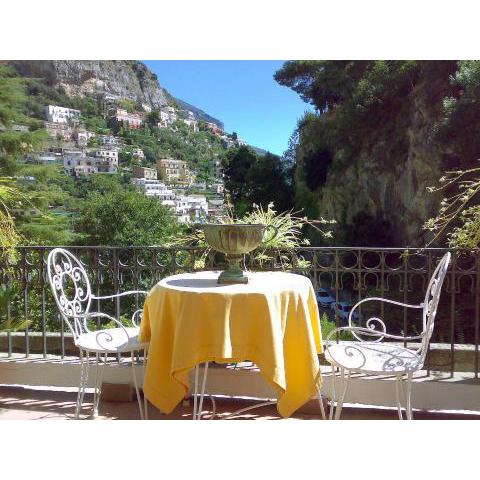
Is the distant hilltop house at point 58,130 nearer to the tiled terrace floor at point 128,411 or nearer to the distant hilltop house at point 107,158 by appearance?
the distant hilltop house at point 107,158

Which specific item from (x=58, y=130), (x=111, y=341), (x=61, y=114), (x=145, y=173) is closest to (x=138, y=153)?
(x=145, y=173)

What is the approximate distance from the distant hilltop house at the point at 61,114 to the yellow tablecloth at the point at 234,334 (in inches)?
710

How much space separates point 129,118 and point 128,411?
17.2 m

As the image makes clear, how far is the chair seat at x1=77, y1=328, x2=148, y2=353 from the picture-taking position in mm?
2389

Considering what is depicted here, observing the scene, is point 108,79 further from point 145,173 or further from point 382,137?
point 382,137

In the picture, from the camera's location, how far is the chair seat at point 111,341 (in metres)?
2.39

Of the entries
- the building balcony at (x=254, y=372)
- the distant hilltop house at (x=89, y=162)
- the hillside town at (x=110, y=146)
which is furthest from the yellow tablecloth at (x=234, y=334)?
the distant hilltop house at (x=89, y=162)

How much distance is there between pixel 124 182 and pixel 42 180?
3.12 metres

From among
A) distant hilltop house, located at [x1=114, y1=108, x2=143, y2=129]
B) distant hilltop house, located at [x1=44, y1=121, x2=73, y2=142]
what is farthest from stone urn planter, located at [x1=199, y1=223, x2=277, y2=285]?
distant hilltop house, located at [x1=114, y1=108, x2=143, y2=129]

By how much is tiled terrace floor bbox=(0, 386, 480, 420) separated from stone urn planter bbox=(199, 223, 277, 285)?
2.81 feet

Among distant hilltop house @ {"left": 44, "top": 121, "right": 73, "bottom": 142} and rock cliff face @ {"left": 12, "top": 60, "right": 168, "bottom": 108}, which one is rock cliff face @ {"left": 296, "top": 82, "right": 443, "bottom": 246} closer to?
rock cliff face @ {"left": 12, "top": 60, "right": 168, "bottom": 108}
